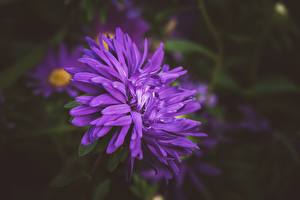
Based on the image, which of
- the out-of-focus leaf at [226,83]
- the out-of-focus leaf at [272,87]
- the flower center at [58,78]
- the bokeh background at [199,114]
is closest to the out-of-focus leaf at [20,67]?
the bokeh background at [199,114]

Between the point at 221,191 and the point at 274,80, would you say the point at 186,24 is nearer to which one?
the point at 274,80

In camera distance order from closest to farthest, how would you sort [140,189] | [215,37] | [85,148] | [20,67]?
[85,148], [140,189], [20,67], [215,37]

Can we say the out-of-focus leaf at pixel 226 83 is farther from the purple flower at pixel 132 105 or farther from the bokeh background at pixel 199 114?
the purple flower at pixel 132 105

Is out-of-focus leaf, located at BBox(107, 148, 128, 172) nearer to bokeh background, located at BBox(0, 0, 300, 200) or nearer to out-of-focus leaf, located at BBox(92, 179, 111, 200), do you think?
bokeh background, located at BBox(0, 0, 300, 200)

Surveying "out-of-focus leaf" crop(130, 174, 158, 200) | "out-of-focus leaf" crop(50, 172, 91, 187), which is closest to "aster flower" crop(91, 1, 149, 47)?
"out-of-focus leaf" crop(130, 174, 158, 200)

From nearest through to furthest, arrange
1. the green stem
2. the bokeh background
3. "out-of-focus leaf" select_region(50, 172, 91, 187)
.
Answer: "out-of-focus leaf" select_region(50, 172, 91, 187) → the bokeh background → the green stem

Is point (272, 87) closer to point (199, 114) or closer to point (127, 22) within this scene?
point (199, 114)

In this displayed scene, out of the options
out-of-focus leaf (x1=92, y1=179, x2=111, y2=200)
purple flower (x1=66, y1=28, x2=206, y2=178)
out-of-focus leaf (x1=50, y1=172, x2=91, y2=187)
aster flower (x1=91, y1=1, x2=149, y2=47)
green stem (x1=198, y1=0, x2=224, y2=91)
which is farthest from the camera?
aster flower (x1=91, y1=1, x2=149, y2=47)

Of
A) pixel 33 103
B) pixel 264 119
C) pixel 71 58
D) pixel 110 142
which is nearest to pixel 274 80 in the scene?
pixel 264 119

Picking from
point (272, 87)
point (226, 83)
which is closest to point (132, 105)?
point (226, 83)
